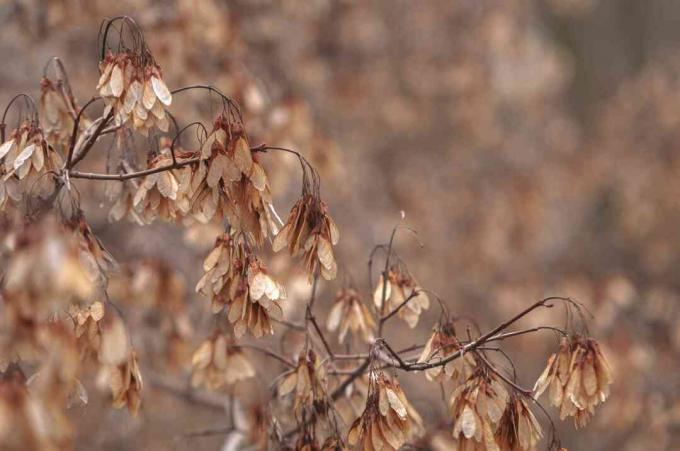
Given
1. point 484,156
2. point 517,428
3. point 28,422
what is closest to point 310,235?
point 517,428

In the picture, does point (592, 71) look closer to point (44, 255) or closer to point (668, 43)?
point (668, 43)

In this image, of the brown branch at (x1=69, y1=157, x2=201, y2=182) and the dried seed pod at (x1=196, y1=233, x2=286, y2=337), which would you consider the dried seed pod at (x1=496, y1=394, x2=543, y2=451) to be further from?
the brown branch at (x1=69, y1=157, x2=201, y2=182)

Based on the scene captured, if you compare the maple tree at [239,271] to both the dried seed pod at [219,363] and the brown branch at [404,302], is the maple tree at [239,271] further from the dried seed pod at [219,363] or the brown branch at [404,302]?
the dried seed pod at [219,363]

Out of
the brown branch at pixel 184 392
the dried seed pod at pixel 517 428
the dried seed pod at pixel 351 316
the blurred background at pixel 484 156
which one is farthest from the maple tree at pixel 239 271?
the blurred background at pixel 484 156

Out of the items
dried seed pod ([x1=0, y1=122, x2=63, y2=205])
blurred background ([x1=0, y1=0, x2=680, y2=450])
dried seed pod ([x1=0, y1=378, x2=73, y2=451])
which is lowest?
dried seed pod ([x1=0, y1=378, x2=73, y2=451])

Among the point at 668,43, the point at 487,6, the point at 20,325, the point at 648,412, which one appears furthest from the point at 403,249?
the point at 20,325

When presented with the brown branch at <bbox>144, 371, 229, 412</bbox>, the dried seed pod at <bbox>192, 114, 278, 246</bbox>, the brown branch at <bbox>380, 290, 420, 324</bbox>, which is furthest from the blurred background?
the dried seed pod at <bbox>192, 114, 278, 246</bbox>
